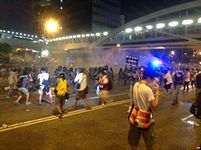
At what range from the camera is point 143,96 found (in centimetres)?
474

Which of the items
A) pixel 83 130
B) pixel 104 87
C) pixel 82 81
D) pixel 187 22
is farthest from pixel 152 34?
pixel 83 130

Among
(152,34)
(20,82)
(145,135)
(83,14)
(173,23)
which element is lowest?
(145,135)

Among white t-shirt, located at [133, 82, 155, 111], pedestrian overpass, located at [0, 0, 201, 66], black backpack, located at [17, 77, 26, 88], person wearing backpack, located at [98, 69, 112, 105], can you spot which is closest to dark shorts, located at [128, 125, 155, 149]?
white t-shirt, located at [133, 82, 155, 111]

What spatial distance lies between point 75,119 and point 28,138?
8.05ft

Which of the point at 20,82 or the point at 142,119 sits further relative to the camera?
the point at 20,82

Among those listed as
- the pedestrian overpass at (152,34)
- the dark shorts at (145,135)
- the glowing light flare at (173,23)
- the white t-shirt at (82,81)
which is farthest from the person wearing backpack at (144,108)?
the glowing light flare at (173,23)

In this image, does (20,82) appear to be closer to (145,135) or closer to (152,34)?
(145,135)

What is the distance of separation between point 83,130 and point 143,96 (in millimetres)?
3583

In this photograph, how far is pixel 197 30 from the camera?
67562 millimetres

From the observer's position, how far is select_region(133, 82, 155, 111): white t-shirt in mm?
4699

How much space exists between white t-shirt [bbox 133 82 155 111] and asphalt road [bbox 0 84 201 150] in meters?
2.08

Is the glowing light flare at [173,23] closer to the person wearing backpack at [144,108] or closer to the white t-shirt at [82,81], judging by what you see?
the white t-shirt at [82,81]

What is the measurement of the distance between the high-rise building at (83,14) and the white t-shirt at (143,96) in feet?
314


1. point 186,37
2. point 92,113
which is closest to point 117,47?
point 186,37
